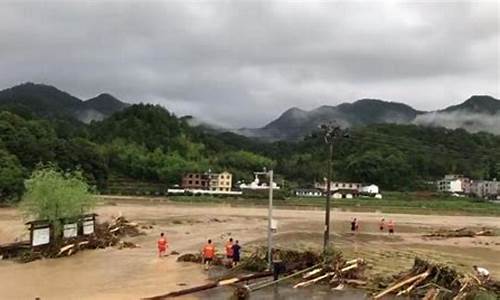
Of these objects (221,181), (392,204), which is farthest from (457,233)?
(221,181)

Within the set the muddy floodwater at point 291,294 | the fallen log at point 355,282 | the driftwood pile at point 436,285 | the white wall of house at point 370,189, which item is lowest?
the muddy floodwater at point 291,294

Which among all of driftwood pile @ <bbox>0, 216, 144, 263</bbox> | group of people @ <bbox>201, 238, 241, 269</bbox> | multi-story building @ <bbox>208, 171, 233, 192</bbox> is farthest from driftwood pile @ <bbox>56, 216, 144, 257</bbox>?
multi-story building @ <bbox>208, 171, 233, 192</bbox>

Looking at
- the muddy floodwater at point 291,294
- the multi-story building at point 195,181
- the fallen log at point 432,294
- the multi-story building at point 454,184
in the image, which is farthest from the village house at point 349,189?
the fallen log at point 432,294

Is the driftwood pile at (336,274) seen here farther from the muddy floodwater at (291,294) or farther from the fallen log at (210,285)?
the fallen log at (210,285)

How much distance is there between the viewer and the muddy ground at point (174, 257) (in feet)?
90.8

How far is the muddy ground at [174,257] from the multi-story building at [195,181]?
84305 mm

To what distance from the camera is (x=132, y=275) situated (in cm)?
3094

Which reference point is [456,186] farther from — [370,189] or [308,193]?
[308,193]

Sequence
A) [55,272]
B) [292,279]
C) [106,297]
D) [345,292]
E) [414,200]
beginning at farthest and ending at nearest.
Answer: [414,200] → [55,272] → [292,279] → [345,292] → [106,297]

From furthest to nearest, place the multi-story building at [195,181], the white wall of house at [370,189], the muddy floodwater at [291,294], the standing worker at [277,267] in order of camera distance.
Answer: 1. the multi-story building at [195,181]
2. the white wall of house at [370,189]
3. the standing worker at [277,267]
4. the muddy floodwater at [291,294]

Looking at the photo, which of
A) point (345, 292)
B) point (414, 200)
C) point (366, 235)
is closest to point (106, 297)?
point (345, 292)

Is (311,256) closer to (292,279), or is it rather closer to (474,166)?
(292,279)

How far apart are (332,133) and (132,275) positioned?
49.8ft

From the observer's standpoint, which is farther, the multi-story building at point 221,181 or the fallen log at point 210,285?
the multi-story building at point 221,181
